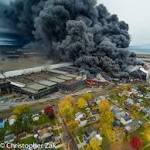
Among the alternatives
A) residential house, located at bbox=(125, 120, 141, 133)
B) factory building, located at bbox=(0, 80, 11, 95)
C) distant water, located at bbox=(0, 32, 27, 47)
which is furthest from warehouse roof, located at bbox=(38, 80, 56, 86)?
distant water, located at bbox=(0, 32, 27, 47)

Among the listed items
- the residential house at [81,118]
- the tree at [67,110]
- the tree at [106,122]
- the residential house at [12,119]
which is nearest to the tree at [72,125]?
the residential house at [81,118]

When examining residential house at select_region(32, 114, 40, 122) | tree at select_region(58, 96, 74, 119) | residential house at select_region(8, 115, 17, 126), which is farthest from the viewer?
residential house at select_region(32, 114, 40, 122)

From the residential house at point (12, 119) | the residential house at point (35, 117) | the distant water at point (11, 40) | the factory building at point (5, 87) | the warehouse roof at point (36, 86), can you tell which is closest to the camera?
the residential house at point (12, 119)

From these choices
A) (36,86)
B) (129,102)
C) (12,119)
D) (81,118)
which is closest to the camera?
(12,119)

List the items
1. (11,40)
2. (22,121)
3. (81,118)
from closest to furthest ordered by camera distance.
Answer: (22,121), (81,118), (11,40)

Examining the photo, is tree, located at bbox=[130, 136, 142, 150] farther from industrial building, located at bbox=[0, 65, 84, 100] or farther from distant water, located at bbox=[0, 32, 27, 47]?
distant water, located at bbox=[0, 32, 27, 47]

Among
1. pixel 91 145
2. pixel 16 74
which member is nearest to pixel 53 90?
pixel 16 74

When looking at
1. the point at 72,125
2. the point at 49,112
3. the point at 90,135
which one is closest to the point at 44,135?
the point at 72,125

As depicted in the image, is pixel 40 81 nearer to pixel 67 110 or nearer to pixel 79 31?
pixel 79 31

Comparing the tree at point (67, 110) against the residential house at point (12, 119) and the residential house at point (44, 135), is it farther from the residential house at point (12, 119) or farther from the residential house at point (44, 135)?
the residential house at point (12, 119)
